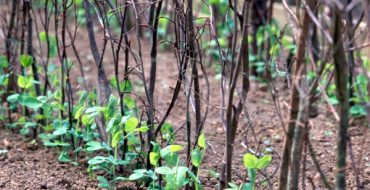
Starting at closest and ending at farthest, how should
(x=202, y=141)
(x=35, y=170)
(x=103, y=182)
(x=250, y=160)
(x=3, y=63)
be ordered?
(x=250, y=160) → (x=202, y=141) → (x=103, y=182) → (x=35, y=170) → (x=3, y=63)

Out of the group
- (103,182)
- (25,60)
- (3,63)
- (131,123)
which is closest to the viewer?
(131,123)

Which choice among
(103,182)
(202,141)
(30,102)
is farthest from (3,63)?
(202,141)

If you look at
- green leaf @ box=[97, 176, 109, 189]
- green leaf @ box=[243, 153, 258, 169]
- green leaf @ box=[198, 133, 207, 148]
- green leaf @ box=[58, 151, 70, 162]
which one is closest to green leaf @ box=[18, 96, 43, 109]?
green leaf @ box=[58, 151, 70, 162]

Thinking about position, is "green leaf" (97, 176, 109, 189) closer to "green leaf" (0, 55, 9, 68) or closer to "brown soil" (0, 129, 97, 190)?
"brown soil" (0, 129, 97, 190)

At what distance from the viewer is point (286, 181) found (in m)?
2.27

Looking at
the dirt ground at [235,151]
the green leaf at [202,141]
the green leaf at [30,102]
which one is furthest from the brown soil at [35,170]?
the green leaf at [202,141]

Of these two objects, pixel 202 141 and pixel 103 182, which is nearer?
pixel 202 141

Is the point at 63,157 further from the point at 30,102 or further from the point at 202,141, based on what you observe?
the point at 202,141

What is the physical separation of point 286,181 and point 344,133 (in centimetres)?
30

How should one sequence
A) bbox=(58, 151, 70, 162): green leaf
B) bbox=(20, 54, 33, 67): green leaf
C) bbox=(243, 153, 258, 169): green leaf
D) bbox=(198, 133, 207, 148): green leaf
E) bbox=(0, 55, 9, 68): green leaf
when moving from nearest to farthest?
bbox=(243, 153, 258, 169): green leaf → bbox=(198, 133, 207, 148): green leaf → bbox=(58, 151, 70, 162): green leaf → bbox=(20, 54, 33, 67): green leaf → bbox=(0, 55, 9, 68): green leaf

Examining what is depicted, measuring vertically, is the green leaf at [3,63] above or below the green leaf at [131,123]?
above

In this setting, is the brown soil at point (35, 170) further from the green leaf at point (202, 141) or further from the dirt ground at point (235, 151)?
the green leaf at point (202, 141)

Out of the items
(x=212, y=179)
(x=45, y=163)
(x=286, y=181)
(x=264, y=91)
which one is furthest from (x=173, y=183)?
(x=264, y=91)

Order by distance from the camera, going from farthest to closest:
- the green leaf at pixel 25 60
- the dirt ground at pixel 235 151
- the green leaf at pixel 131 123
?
the green leaf at pixel 25 60, the dirt ground at pixel 235 151, the green leaf at pixel 131 123
